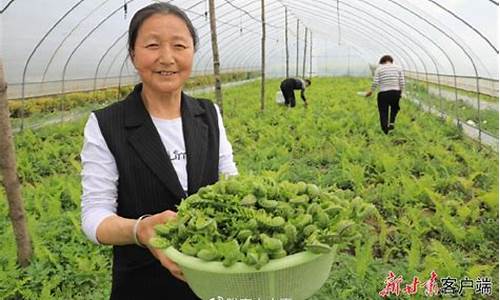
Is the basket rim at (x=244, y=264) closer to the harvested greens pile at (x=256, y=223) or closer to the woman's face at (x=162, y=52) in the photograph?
the harvested greens pile at (x=256, y=223)

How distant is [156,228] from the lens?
2.83 ft

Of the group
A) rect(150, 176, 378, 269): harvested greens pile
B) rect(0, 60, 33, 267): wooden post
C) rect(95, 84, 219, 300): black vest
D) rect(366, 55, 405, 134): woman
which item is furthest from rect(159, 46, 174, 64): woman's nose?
rect(366, 55, 405, 134): woman

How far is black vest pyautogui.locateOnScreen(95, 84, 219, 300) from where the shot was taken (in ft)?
3.58

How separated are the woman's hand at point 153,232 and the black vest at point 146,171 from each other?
A: 0.64ft

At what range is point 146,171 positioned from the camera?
110 centimetres

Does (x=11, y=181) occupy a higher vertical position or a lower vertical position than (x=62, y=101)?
lower

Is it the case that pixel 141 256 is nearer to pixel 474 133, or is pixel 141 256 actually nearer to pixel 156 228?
pixel 156 228

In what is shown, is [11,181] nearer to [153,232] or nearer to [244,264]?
[153,232]

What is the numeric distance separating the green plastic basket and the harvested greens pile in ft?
0.04

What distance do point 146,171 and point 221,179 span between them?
0.21 meters

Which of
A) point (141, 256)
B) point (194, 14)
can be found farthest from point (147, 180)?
point (194, 14)

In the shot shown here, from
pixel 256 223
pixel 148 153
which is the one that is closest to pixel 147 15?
pixel 148 153

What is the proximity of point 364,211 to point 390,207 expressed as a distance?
274 centimetres

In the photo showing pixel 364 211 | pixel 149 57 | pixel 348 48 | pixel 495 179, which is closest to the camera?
pixel 364 211
